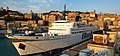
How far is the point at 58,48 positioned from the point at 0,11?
98.1 meters

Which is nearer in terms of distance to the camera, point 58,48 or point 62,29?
point 58,48

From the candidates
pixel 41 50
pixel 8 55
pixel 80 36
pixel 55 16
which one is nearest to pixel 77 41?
pixel 80 36

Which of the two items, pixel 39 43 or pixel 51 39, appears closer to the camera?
pixel 39 43

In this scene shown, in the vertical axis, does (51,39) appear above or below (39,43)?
above

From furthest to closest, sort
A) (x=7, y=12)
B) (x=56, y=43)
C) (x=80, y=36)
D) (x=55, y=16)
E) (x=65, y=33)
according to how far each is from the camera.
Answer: (x=7, y=12), (x=55, y=16), (x=80, y=36), (x=65, y=33), (x=56, y=43)

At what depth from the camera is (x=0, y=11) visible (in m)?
113

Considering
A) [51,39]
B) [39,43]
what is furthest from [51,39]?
[39,43]

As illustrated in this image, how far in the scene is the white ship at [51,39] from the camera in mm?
21562

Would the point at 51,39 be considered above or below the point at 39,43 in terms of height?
above

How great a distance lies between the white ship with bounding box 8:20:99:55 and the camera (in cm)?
2156

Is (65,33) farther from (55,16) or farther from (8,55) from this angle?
(55,16)

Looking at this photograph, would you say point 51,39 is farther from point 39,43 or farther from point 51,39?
point 39,43

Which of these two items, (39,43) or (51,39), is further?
(51,39)

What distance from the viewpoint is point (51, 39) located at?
23.2 metres
